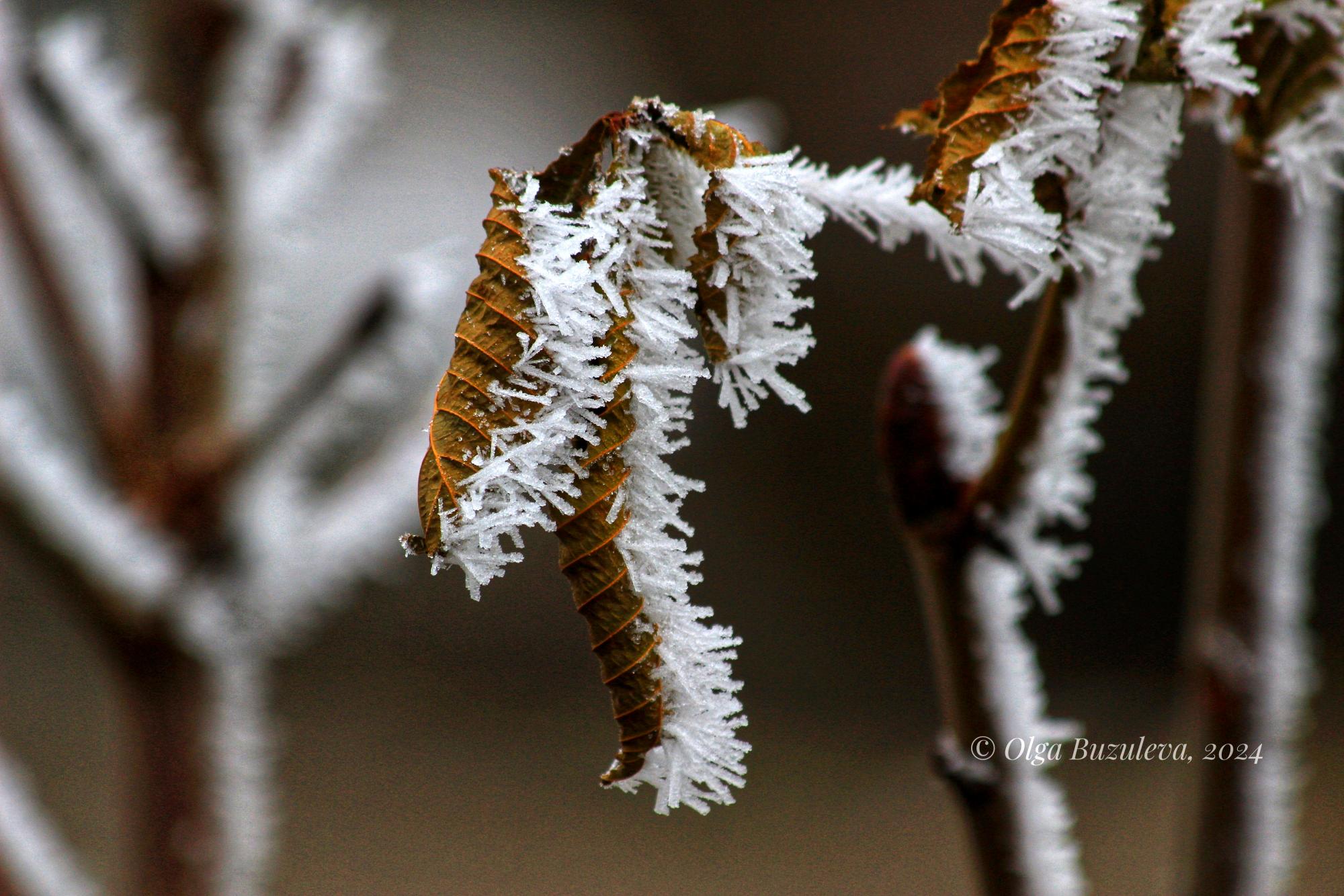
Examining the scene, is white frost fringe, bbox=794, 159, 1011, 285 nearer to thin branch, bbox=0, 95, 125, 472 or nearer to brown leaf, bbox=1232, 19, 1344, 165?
brown leaf, bbox=1232, 19, 1344, 165

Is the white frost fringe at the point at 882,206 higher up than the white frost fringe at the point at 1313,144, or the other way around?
the white frost fringe at the point at 1313,144

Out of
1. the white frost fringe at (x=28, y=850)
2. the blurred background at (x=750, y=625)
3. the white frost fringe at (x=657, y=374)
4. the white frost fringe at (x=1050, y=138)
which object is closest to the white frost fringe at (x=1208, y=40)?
the white frost fringe at (x=1050, y=138)

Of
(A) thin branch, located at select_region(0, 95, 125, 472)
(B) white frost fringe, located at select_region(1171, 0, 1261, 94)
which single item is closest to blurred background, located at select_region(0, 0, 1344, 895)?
(A) thin branch, located at select_region(0, 95, 125, 472)

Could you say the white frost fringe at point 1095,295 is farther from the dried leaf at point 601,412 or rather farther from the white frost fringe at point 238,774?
the white frost fringe at point 238,774

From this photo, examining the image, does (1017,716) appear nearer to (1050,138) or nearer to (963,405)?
(963,405)

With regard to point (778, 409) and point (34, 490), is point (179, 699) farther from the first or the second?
point (778, 409)

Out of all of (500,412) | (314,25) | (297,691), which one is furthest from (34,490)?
(297,691)
